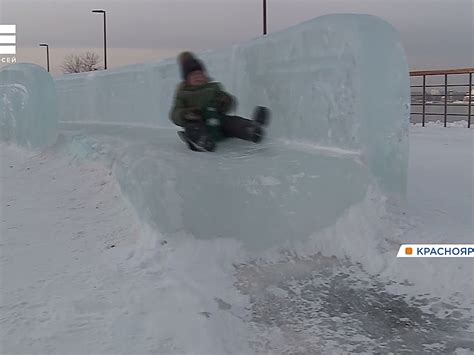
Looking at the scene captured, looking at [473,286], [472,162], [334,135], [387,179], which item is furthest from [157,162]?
[472,162]

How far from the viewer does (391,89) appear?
4137mm

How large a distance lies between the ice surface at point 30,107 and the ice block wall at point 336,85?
2199mm

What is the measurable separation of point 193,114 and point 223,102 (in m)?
0.29

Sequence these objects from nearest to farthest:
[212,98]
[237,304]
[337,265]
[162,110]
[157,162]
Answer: [237,304] → [337,265] → [157,162] → [212,98] → [162,110]

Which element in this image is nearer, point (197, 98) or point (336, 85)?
point (336, 85)

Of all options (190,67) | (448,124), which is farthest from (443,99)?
(190,67)

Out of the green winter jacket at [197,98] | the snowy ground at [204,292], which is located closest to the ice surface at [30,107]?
the green winter jacket at [197,98]

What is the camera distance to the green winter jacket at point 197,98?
4.89m

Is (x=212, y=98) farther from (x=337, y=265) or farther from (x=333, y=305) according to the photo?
(x=333, y=305)

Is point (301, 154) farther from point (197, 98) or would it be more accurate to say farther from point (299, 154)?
point (197, 98)

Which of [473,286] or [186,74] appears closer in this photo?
[473,286]

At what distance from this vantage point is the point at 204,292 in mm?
2980

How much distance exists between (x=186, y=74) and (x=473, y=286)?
127 inches

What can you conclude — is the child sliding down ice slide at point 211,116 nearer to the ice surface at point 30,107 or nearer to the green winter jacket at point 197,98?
the green winter jacket at point 197,98
